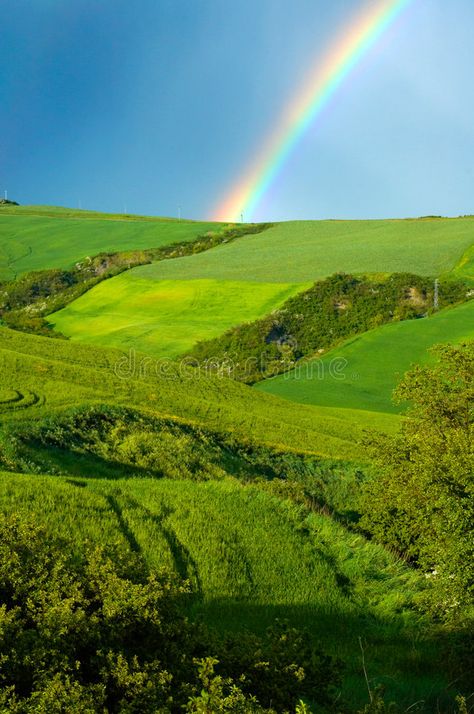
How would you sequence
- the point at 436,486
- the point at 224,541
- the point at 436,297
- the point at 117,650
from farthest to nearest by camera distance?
the point at 436,297, the point at 436,486, the point at 224,541, the point at 117,650

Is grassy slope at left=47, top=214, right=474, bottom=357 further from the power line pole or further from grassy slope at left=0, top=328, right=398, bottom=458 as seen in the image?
grassy slope at left=0, top=328, right=398, bottom=458

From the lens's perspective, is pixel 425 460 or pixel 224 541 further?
pixel 425 460

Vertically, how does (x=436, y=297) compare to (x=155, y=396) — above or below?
above

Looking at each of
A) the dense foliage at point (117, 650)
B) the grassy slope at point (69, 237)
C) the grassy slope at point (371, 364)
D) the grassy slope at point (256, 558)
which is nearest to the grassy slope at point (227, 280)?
the grassy slope at point (371, 364)

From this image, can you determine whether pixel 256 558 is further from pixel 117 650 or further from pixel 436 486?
pixel 117 650

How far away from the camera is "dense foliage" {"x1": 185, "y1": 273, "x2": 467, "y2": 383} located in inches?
3238

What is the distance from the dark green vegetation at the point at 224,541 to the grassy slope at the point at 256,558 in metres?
0.06

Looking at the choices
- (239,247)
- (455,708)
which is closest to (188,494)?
(455,708)

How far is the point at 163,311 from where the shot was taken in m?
102

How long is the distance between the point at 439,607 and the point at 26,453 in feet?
43.3

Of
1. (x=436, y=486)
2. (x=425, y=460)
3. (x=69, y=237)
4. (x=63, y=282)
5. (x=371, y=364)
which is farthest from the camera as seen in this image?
(x=69, y=237)

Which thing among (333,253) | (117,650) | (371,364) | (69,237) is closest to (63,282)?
(69,237)

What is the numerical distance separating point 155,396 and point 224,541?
2405 centimetres

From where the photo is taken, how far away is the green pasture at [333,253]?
4360 inches
